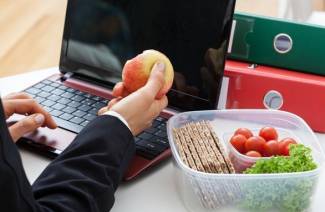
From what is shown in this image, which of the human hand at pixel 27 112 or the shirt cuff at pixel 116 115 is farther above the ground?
the shirt cuff at pixel 116 115

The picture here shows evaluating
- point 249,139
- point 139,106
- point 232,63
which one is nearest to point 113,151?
point 139,106

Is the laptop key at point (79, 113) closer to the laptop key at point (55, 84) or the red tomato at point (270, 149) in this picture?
the laptop key at point (55, 84)

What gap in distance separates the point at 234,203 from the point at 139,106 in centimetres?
19

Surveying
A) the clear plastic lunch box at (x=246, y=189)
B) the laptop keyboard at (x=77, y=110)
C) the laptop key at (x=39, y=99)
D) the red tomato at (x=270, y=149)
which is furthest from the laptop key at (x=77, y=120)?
the red tomato at (x=270, y=149)

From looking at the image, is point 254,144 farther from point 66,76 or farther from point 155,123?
point 66,76

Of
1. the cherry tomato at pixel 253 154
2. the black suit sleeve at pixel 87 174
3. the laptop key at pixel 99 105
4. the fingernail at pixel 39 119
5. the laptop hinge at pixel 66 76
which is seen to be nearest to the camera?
the black suit sleeve at pixel 87 174

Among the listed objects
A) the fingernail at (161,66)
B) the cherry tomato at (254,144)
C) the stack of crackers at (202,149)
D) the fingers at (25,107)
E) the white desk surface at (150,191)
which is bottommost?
the white desk surface at (150,191)

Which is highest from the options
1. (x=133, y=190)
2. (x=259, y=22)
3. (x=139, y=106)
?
(x=259, y=22)

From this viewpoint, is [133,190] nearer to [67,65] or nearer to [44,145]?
[44,145]

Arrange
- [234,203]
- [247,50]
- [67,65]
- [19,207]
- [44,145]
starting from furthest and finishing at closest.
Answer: [67,65] < [247,50] < [44,145] < [234,203] < [19,207]

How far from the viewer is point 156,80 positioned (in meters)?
0.75

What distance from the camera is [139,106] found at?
72 cm

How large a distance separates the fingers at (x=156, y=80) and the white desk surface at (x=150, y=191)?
12cm

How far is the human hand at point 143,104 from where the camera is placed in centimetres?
71
